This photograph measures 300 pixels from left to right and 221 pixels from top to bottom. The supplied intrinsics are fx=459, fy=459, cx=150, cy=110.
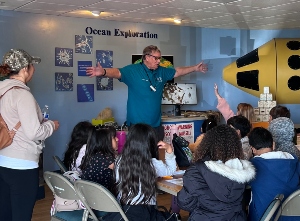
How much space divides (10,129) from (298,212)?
1852mm

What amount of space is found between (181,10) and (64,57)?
1883mm

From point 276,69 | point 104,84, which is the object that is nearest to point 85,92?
point 104,84

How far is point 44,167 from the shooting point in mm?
6621

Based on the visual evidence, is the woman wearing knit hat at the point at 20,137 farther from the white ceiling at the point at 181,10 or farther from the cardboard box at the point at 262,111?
the cardboard box at the point at 262,111

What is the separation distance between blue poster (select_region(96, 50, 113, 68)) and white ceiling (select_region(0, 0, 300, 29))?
530 mm

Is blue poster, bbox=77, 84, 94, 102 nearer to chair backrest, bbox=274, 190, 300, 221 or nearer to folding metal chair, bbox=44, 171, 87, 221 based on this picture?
folding metal chair, bbox=44, 171, 87, 221

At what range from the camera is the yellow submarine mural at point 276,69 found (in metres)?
6.15

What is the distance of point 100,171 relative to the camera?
325 cm

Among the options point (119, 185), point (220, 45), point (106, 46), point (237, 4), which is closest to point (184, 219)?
point (119, 185)

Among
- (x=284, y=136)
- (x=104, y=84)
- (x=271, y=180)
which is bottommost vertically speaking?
(x=271, y=180)

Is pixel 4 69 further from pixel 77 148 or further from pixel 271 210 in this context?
pixel 271 210

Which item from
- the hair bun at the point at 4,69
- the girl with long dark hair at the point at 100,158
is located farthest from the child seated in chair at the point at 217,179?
the hair bun at the point at 4,69

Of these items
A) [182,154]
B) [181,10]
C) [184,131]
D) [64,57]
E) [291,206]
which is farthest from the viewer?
[184,131]

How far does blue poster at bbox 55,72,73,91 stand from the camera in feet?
22.0
